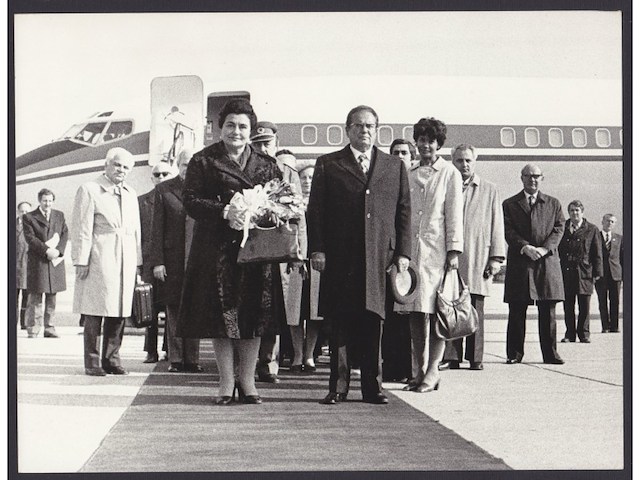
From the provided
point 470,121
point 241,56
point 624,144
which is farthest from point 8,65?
point 470,121

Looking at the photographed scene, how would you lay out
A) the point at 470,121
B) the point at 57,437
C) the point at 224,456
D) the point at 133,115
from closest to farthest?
the point at 224,456, the point at 57,437, the point at 133,115, the point at 470,121

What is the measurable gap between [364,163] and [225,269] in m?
1.18

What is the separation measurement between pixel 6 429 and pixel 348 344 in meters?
2.32

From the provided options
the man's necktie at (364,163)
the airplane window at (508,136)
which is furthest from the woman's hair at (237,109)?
the airplane window at (508,136)

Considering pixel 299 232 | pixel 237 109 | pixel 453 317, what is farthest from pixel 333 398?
pixel 237 109

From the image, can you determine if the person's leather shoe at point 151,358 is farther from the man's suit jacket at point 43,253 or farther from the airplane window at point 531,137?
the airplane window at point 531,137

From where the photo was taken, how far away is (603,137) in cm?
930

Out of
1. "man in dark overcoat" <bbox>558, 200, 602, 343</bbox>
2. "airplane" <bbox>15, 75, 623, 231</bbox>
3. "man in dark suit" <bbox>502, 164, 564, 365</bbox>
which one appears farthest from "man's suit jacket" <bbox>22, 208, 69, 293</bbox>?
"man in dark overcoat" <bbox>558, 200, 602, 343</bbox>

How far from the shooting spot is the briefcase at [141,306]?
10.0 meters

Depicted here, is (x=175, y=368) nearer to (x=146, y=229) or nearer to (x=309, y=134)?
(x=146, y=229)

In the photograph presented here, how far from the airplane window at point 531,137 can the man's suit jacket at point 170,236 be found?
3.77 metres

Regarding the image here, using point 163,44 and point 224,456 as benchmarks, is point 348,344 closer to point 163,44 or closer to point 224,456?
point 224,456

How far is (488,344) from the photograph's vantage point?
1198 centimetres

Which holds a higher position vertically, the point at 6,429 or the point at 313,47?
the point at 313,47
